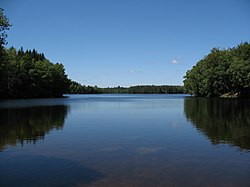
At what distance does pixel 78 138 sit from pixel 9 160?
23.6 feet

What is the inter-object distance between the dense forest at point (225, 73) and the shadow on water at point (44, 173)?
82.3 m

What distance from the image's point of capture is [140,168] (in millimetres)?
12680

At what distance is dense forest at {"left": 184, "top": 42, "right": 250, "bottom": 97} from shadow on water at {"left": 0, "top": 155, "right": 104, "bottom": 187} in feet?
270

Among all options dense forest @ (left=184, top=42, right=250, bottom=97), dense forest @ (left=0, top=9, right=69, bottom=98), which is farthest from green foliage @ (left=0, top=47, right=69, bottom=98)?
dense forest @ (left=184, top=42, right=250, bottom=97)

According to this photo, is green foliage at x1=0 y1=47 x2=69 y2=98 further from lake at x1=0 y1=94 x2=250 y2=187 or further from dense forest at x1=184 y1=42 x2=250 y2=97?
lake at x1=0 y1=94 x2=250 y2=187

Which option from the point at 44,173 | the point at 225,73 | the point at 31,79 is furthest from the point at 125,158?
the point at 31,79

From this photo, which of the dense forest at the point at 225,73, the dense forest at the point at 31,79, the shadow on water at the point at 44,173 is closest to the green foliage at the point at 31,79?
the dense forest at the point at 31,79

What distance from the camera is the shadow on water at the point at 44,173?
10.9 meters

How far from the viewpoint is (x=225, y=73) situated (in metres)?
99.9

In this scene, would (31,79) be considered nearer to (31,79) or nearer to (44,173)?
(31,79)

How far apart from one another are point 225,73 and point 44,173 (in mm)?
96414

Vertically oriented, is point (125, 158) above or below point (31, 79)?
below

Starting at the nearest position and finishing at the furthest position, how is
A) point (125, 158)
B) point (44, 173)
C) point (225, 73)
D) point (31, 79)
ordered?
point (44, 173)
point (125, 158)
point (225, 73)
point (31, 79)

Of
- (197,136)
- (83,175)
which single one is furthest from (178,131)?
(83,175)
